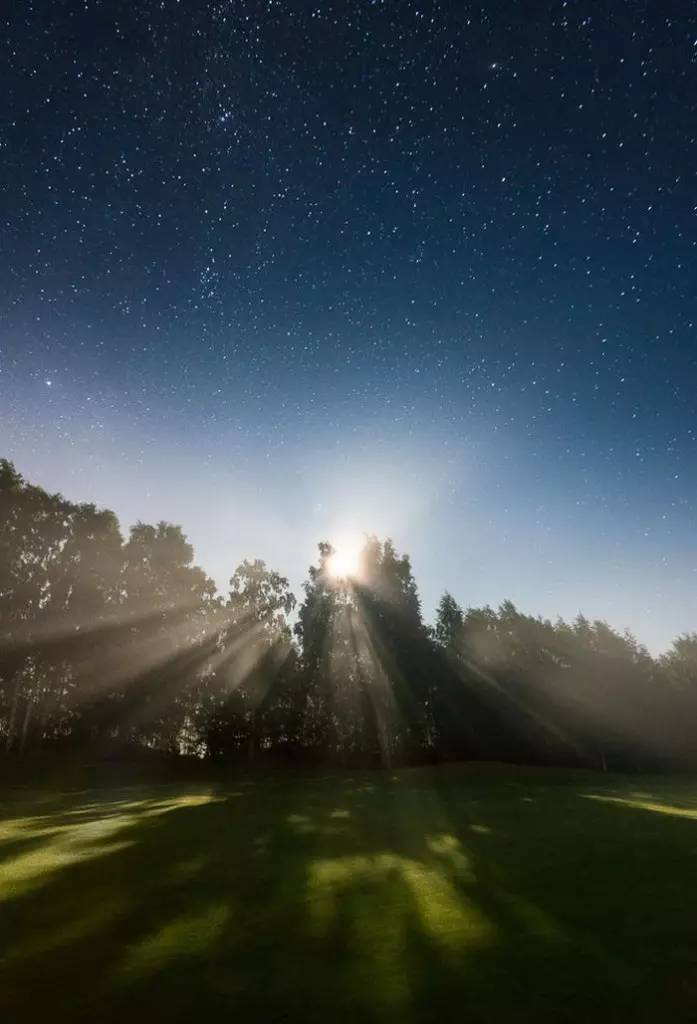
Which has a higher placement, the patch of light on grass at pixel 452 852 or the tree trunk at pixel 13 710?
the tree trunk at pixel 13 710

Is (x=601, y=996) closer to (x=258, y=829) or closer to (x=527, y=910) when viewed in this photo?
(x=527, y=910)

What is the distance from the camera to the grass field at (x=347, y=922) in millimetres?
4840

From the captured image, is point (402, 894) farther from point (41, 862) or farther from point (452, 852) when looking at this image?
point (41, 862)

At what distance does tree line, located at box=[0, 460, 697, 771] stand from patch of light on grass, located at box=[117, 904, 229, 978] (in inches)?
1487

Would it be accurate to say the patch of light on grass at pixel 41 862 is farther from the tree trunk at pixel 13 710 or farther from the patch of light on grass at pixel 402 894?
the tree trunk at pixel 13 710

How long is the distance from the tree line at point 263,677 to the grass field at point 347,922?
3137 centimetres

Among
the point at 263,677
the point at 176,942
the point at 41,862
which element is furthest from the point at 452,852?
the point at 263,677

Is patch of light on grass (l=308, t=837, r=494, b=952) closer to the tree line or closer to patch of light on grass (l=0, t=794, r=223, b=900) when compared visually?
patch of light on grass (l=0, t=794, r=223, b=900)

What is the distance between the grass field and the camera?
15.9 ft

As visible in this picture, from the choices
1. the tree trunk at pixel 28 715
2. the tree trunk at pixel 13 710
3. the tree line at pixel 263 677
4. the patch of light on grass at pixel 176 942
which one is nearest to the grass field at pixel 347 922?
the patch of light on grass at pixel 176 942

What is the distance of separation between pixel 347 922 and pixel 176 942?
215 centimetres

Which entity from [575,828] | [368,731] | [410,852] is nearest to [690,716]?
[368,731]

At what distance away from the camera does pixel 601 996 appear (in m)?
5.03

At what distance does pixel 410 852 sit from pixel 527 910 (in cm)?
400
